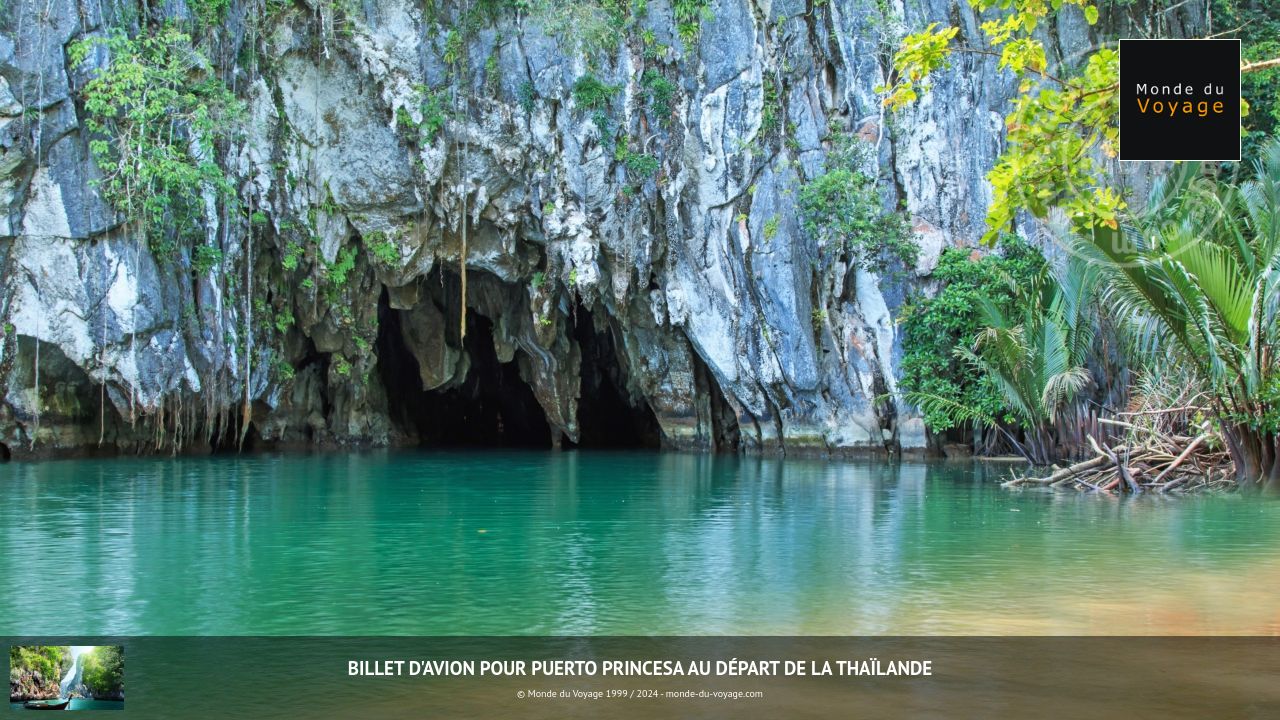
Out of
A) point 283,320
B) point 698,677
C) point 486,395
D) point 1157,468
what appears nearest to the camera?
point 698,677

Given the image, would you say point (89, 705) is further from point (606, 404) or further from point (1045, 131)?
point (606, 404)

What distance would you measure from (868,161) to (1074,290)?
238 inches

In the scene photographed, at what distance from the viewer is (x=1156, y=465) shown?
13328mm

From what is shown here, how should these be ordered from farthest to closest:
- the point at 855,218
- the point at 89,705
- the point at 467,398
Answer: the point at 467,398
the point at 855,218
the point at 89,705

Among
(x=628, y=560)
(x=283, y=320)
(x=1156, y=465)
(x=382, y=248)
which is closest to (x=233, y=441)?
(x=283, y=320)

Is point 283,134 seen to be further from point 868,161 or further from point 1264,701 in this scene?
point 1264,701

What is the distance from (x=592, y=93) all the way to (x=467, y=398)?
43.4ft

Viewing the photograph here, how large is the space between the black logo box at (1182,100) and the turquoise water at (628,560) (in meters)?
2.50

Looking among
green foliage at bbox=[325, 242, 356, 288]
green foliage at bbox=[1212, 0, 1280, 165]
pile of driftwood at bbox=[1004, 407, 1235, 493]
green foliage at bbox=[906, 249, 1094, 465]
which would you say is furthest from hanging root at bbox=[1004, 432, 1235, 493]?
green foliage at bbox=[325, 242, 356, 288]

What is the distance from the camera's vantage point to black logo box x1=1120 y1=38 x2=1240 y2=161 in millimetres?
5410

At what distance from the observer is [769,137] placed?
22.1 metres

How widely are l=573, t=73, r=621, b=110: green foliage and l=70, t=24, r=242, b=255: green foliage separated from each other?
6420mm

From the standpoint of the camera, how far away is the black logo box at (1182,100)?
17.7ft

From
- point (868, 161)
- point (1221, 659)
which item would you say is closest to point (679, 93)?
point (868, 161)
